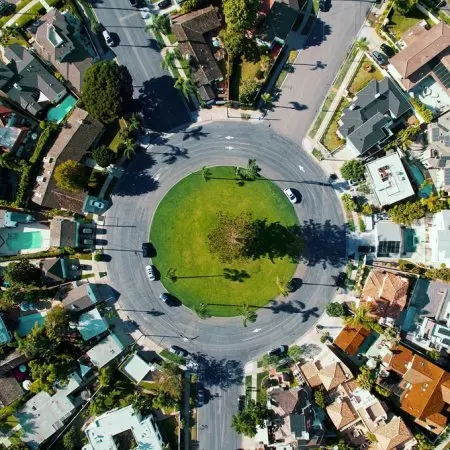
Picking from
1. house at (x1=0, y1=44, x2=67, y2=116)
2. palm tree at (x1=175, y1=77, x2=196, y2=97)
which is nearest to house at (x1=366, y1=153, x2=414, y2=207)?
palm tree at (x1=175, y1=77, x2=196, y2=97)

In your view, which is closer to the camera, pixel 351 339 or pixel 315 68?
pixel 351 339

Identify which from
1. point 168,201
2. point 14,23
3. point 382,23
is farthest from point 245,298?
point 14,23

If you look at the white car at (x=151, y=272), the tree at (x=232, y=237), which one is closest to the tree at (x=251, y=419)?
the tree at (x=232, y=237)

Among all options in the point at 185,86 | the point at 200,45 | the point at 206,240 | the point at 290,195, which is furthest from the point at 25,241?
the point at 290,195

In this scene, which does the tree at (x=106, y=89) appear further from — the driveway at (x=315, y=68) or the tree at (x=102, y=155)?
the driveway at (x=315, y=68)

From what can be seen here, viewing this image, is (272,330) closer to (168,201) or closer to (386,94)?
(168,201)

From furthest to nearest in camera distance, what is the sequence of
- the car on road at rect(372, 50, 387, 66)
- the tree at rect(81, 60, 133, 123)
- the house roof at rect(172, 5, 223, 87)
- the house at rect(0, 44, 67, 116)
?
the car on road at rect(372, 50, 387, 66), the house at rect(0, 44, 67, 116), the house roof at rect(172, 5, 223, 87), the tree at rect(81, 60, 133, 123)

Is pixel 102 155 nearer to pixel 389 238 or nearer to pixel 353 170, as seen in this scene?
pixel 353 170

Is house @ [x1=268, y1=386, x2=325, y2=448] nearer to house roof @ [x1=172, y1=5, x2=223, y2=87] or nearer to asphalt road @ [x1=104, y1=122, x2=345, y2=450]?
asphalt road @ [x1=104, y1=122, x2=345, y2=450]
